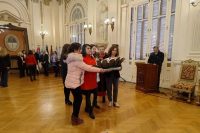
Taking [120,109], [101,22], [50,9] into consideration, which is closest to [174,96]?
[120,109]

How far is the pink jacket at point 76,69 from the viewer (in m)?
2.70

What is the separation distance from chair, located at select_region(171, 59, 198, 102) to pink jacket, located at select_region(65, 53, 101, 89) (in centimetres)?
288

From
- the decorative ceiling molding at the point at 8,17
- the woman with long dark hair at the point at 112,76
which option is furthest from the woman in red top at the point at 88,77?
the decorative ceiling molding at the point at 8,17

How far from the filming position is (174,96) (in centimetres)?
464

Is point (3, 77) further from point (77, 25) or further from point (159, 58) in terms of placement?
point (159, 58)

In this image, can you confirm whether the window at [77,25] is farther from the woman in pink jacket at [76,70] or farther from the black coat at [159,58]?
the woman in pink jacket at [76,70]

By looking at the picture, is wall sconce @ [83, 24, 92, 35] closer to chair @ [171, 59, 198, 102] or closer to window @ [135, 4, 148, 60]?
window @ [135, 4, 148, 60]

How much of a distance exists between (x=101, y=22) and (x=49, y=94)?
4676 millimetres

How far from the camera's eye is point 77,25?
995cm

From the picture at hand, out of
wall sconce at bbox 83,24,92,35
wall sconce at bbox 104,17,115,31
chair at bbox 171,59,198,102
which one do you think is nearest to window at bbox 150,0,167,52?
chair at bbox 171,59,198,102

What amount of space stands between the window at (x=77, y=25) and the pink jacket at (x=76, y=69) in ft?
A: 23.0

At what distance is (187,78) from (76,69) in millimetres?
3539

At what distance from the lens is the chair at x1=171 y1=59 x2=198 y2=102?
4.36 metres

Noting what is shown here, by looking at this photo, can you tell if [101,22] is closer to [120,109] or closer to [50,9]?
[50,9]
